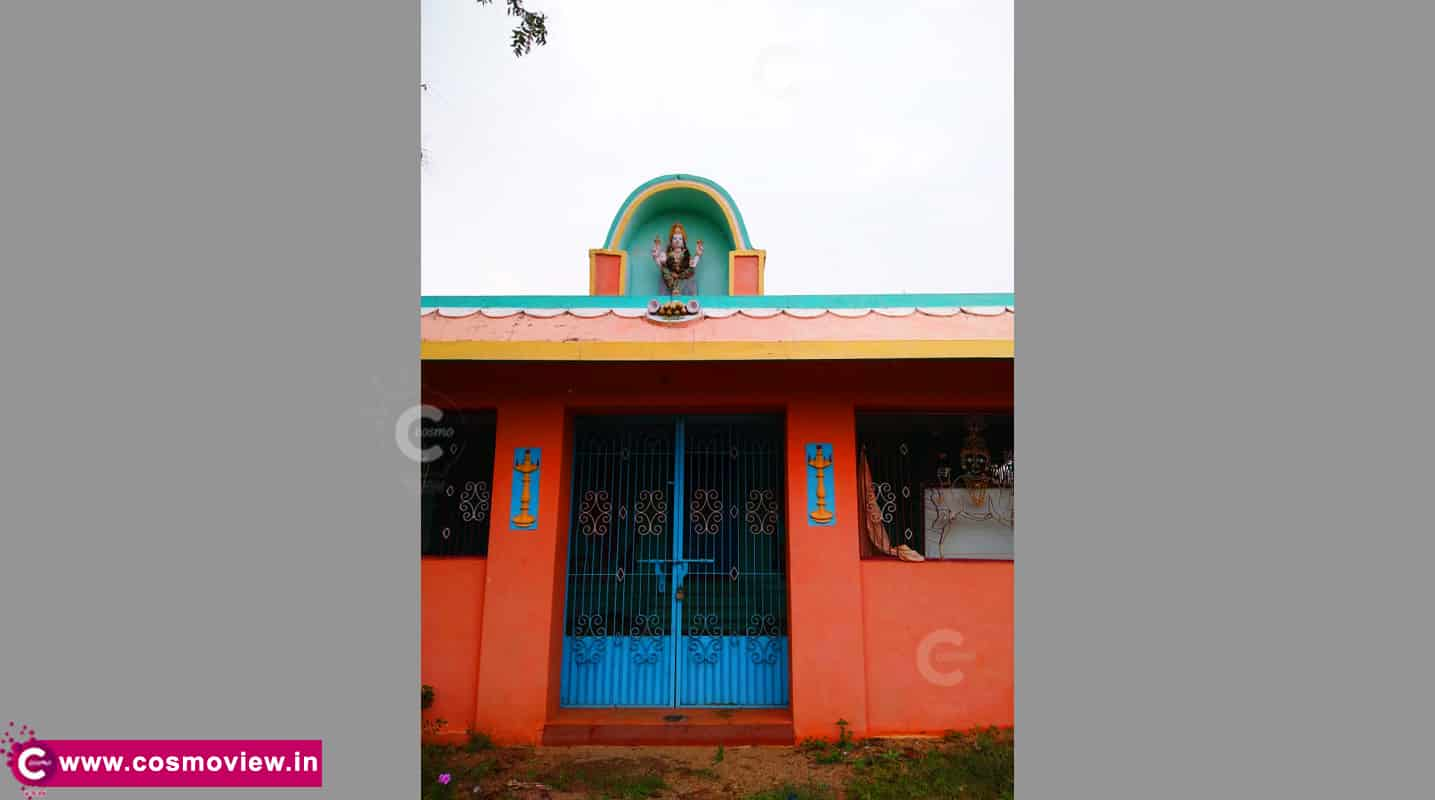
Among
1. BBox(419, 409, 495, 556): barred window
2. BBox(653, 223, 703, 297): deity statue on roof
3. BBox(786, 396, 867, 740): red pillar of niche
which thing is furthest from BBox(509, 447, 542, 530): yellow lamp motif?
BBox(653, 223, 703, 297): deity statue on roof

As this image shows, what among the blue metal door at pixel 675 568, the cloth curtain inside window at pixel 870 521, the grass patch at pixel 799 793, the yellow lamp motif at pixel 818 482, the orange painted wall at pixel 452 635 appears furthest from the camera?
the cloth curtain inside window at pixel 870 521

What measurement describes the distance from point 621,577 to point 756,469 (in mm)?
1255

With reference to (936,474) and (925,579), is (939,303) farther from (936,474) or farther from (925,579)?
(925,579)

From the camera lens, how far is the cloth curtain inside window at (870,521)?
19.6 ft

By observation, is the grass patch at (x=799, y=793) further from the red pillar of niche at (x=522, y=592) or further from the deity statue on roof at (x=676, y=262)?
the deity statue on roof at (x=676, y=262)

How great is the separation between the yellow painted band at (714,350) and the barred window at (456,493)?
29.3 inches

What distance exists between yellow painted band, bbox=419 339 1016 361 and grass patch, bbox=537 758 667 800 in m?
2.47

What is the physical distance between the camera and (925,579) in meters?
5.64

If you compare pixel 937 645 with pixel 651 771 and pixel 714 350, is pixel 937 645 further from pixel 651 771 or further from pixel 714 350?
pixel 714 350

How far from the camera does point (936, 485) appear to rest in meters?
6.13

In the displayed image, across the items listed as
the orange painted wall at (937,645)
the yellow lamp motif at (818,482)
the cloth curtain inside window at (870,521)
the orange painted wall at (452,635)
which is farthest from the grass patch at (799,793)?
the orange painted wall at (452,635)

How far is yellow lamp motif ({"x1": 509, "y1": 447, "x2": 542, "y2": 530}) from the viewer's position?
573 cm

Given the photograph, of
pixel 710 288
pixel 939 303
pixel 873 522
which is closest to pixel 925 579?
pixel 873 522
